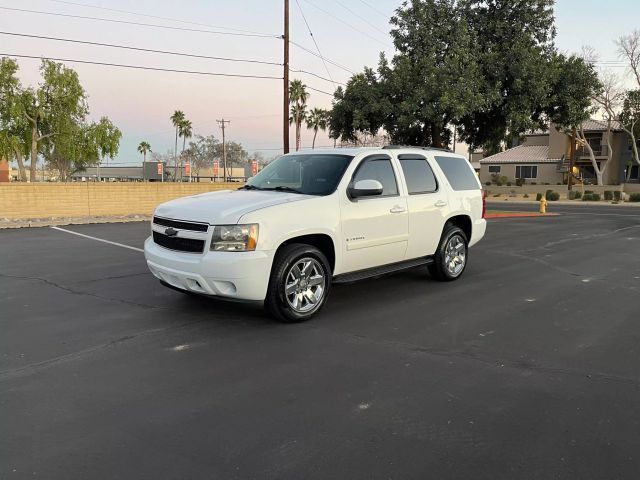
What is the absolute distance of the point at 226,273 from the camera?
4961mm

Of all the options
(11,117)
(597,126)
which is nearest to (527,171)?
(597,126)

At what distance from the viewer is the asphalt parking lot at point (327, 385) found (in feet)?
9.56

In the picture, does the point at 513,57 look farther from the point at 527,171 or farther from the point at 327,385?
the point at 527,171

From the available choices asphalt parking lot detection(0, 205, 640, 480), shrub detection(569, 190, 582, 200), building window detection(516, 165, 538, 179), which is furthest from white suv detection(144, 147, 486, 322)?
building window detection(516, 165, 538, 179)

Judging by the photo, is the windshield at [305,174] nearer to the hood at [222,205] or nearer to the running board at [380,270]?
the hood at [222,205]

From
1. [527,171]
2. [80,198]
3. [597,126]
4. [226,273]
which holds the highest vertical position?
[597,126]

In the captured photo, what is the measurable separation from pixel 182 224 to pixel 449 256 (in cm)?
407

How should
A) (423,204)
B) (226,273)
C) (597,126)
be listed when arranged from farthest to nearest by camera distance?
(597,126) → (423,204) → (226,273)

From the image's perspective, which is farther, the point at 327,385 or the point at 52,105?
the point at 52,105

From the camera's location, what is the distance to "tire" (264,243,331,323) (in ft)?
17.2

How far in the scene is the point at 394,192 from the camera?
656 cm

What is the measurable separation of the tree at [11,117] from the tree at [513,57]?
31745 mm

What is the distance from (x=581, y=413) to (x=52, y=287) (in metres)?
6.60

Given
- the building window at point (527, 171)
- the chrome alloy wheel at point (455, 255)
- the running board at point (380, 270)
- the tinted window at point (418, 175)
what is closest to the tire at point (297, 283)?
the running board at point (380, 270)
